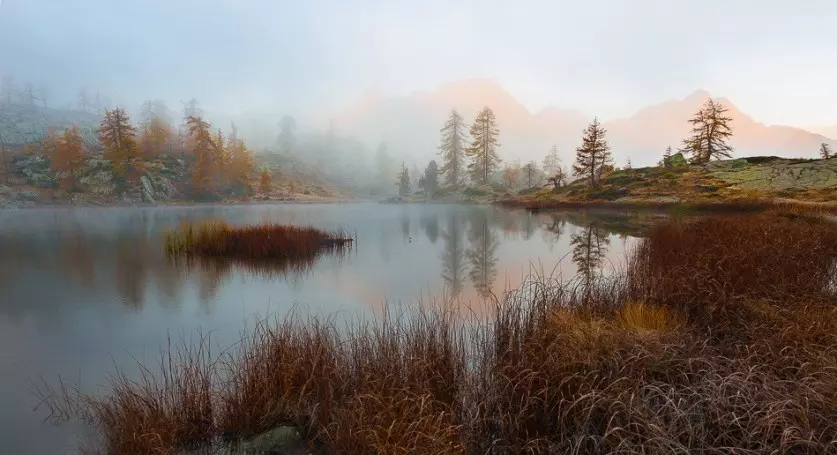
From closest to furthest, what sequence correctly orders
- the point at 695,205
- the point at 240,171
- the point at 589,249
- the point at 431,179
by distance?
the point at 589,249, the point at 695,205, the point at 240,171, the point at 431,179

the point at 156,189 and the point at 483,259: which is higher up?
the point at 156,189

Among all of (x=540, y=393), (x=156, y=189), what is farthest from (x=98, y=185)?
(x=540, y=393)

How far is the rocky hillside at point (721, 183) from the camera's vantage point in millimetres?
29469

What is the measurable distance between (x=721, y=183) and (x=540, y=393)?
4140 cm

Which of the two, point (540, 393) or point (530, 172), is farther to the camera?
point (530, 172)

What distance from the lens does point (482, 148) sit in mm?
80438

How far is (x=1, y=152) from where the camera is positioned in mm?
62812

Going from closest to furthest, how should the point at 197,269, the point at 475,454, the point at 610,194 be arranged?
1. the point at 475,454
2. the point at 197,269
3. the point at 610,194

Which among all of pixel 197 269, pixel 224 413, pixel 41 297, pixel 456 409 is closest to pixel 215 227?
pixel 197 269

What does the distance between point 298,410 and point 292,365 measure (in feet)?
1.39

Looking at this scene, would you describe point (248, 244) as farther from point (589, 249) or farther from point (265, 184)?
point (265, 184)

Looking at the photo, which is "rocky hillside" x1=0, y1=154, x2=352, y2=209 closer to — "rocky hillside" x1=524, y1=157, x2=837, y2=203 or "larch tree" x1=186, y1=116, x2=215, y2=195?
"larch tree" x1=186, y1=116, x2=215, y2=195

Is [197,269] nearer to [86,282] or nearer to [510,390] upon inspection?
[86,282]

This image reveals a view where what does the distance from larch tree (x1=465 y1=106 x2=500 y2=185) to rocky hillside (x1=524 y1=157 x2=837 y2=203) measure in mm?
29313
